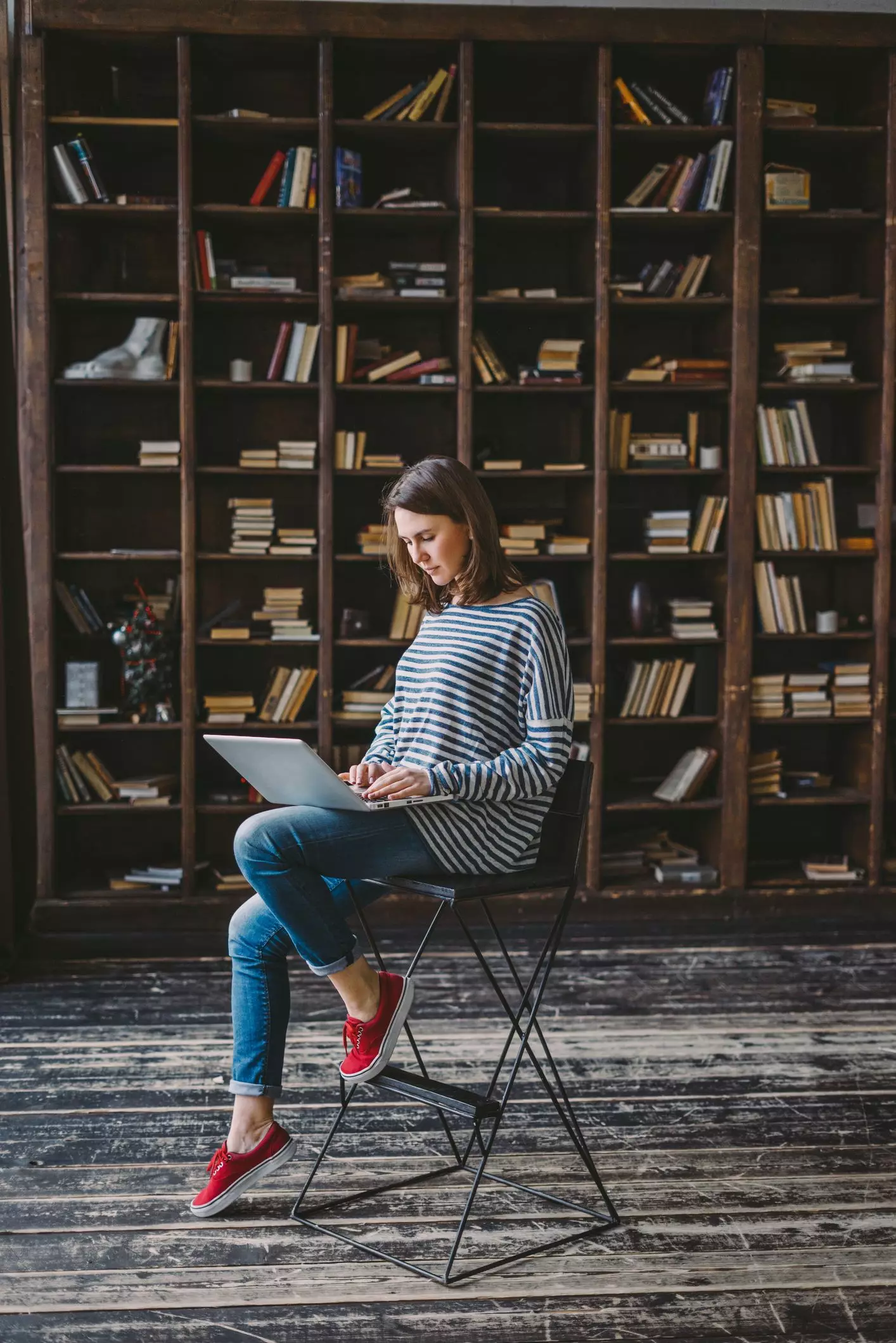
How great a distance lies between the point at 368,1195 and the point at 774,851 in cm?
292

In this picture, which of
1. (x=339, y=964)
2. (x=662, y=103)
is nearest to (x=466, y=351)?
(x=662, y=103)

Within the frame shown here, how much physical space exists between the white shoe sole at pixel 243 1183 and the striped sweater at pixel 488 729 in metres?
0.67

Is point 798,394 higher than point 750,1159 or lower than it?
higher

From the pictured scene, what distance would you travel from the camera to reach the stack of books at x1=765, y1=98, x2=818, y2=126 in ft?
14.3

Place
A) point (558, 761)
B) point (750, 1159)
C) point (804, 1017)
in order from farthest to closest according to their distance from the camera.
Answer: point (804, 1017) → point (750, 1159) → point (558, 761)

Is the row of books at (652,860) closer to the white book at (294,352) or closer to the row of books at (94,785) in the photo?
the row of books at (94,785)

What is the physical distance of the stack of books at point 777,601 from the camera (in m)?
4.50

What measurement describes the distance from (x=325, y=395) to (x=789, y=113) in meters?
1.99

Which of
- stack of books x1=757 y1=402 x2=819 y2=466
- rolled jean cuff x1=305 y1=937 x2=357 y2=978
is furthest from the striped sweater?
stack of books x1=757 y1=402 x2=819 y2=466

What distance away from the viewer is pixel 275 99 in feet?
14.9

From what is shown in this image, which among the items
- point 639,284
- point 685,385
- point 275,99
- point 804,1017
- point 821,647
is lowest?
point 804,1017

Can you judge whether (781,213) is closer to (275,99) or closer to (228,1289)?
(275,99)

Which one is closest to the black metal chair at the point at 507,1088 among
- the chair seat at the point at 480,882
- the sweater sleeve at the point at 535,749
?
the chair seat at the point at 480,882

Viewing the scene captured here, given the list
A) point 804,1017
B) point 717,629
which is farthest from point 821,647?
point 804,1017
